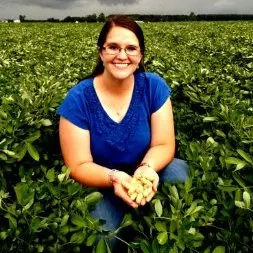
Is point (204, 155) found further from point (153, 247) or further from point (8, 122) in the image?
point (8, 122)

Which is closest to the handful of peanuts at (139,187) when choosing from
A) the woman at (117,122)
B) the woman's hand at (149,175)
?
the woman's hand at (149,175)

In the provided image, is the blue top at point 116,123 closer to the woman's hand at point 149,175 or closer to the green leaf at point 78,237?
the woman's hand at point 149,175

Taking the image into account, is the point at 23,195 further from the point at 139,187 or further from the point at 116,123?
the point at 116,123

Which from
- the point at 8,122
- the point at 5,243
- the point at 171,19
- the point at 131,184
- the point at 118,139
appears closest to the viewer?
the point at 5,243

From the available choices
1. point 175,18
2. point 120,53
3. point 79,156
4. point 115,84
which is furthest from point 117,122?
point 175,18

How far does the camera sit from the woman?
10.0 ft

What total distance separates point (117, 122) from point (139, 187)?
67 cm

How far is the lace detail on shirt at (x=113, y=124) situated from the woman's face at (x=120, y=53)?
9.6 inches

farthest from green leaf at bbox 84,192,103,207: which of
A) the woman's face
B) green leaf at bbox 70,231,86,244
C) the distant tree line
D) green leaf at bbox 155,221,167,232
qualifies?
the distant tree line

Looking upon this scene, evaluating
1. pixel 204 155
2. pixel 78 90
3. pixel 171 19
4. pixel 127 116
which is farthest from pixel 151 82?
pixel 171 19

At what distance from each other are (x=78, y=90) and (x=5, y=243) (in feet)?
4.04

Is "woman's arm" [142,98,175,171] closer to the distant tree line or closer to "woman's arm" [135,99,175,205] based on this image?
"woman's arm" [135,99,175,205]

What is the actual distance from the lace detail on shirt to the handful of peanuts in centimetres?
47

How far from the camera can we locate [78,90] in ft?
10.7
